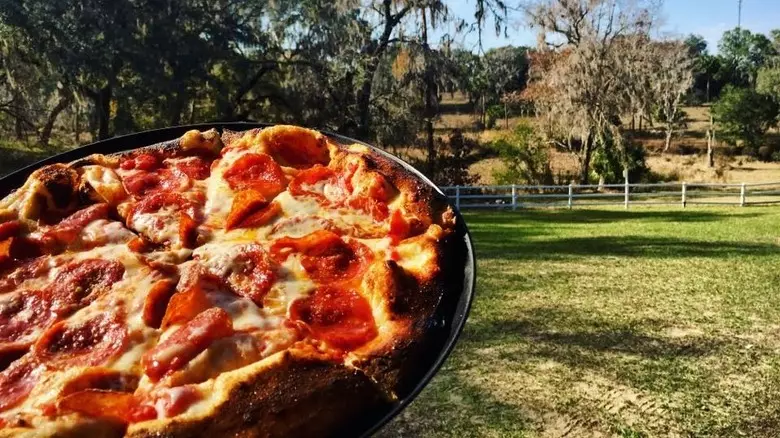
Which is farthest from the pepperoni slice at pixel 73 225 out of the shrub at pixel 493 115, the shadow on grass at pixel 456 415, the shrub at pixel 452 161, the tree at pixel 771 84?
→ the tree at pixel 771 84

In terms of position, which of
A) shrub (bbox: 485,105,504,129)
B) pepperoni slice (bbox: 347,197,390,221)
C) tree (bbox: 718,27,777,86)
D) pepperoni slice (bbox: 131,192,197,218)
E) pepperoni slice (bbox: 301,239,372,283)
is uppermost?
tree (bbox: 718,27,777,86)

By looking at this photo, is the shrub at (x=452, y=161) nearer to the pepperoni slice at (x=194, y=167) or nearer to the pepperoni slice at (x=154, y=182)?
the pepperoni slice at (x=194, y=167)

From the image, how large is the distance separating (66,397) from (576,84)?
28922 millimetres

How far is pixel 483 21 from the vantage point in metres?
23.1

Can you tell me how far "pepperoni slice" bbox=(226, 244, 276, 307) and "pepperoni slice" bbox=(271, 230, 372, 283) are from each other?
2.4 inches

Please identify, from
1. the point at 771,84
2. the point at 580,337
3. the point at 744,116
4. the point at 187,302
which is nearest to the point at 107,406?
the point at 187,302


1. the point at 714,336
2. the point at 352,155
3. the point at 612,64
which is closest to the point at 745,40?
the point at 612,64

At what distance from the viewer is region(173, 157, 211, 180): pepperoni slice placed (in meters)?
2.51

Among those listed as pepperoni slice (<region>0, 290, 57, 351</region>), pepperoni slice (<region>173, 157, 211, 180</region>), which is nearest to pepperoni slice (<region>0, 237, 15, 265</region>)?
pepperoni slice (<region>0, 290, 57, 351</region>)

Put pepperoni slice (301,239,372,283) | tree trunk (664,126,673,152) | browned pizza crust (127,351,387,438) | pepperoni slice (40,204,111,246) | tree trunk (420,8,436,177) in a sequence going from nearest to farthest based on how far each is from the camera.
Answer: browned pizza crust (127,351,387,438) → pepperoni slice (301,239,372,283) → pepperoni slice (40,204,111,246) → tree trunk (420,8,436,177) → tree trunk (664,126,673,152)

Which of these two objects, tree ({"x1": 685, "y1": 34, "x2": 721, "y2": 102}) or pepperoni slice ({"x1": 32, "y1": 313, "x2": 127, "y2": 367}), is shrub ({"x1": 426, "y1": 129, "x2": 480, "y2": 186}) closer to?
pepperoni slice ({"x1": 32, "y1": 313, "x2": 127, "y2": 367})

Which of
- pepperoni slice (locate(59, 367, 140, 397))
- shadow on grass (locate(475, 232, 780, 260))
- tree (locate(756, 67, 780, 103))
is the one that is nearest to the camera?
pepperoni slice (locate(59, 367, 140, 397))

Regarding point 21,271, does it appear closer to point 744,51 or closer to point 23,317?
point 23,317

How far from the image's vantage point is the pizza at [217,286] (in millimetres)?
1532
